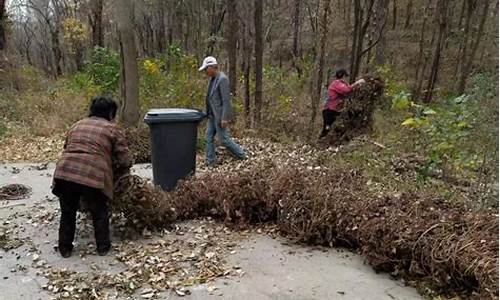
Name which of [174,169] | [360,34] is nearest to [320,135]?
[174,169]

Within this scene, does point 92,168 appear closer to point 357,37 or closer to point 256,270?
Result: point 256,270

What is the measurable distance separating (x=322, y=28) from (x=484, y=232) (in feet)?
19.2

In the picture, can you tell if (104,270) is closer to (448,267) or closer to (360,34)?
(448,267)

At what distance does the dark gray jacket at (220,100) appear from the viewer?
22.8 ft

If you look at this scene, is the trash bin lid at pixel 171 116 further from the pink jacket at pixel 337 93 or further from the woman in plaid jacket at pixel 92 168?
the pink jacket at pixel 337 93

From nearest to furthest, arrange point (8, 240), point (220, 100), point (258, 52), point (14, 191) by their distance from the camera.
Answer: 1. point (8, 240)
2. point (14, 191)
3. point (220, 100)
4. point (258, 52)

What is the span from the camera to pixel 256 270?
402cm

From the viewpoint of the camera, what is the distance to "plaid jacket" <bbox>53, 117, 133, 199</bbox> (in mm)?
4129

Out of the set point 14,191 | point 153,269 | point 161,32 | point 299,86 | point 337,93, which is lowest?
point 14,191

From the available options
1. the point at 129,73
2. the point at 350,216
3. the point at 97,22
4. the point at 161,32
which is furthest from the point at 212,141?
the point at 161,32

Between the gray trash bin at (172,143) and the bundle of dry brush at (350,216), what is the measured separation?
586 millimetres

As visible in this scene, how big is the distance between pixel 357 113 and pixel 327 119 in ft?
1.86

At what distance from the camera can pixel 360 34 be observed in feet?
40.5

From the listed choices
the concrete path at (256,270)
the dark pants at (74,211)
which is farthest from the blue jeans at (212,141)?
the dark pants at (74,211)
